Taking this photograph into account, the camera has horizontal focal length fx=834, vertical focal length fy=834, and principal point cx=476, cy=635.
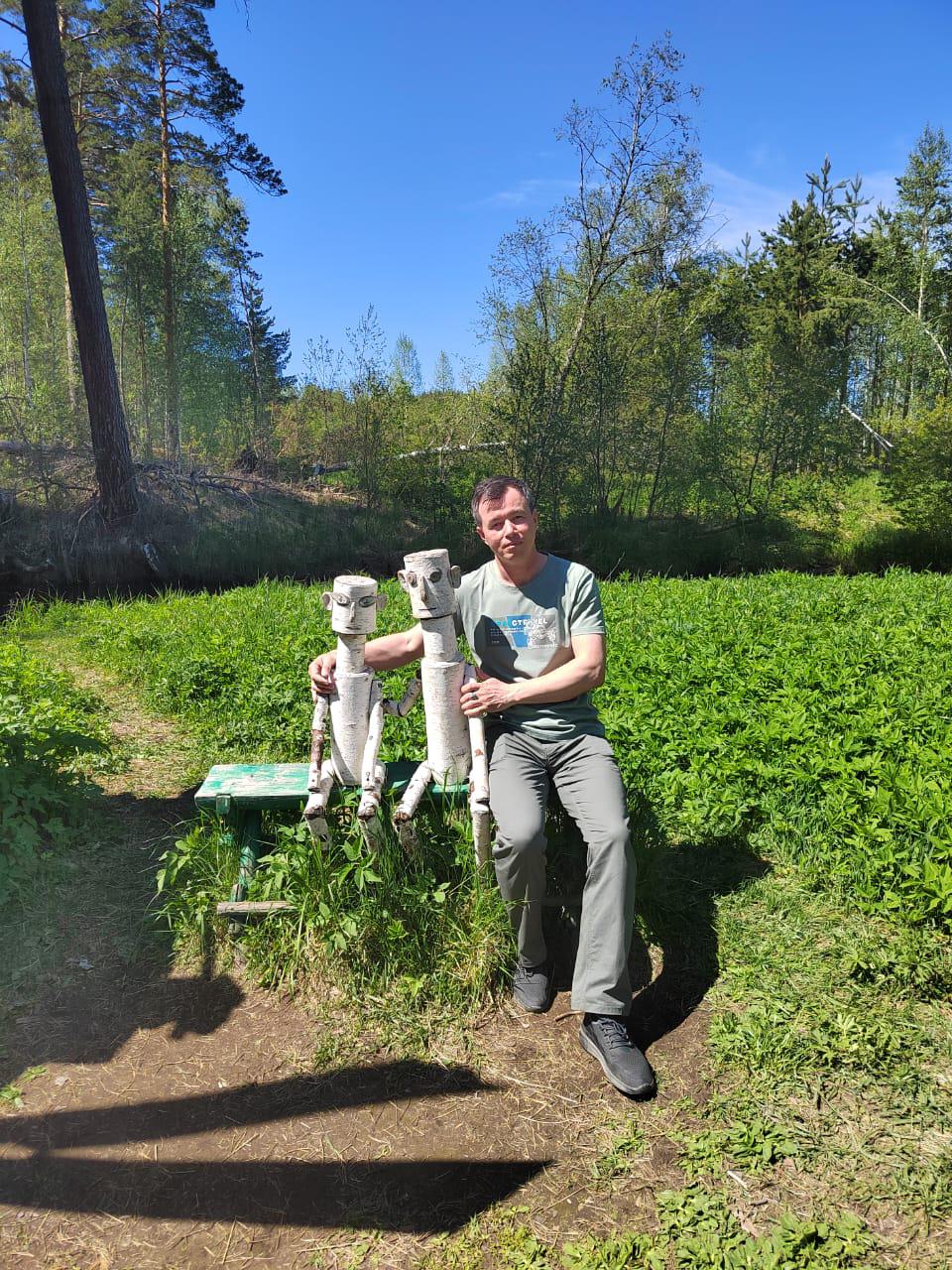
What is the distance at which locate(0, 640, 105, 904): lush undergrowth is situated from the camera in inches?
134

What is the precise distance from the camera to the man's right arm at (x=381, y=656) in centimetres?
299

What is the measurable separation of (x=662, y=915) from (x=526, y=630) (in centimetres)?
120

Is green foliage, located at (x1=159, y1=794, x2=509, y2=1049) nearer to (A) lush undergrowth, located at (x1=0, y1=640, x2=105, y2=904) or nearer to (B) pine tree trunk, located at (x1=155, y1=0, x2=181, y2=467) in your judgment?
(A) lush undergrowth, located at (x1=0, y1=640, x2=105, y2=904)

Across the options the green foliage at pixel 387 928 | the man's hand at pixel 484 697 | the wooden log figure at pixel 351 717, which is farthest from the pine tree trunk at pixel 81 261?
the man's hand at pixel 484 697

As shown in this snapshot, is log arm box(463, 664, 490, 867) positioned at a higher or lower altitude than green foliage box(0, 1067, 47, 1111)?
higher

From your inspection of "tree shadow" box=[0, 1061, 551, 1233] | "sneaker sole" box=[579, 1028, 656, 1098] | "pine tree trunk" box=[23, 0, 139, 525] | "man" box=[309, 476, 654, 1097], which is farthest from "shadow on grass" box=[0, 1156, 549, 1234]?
"pine tree trunk" box=[23, 0, 139, 525]

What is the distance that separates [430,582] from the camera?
281 cm

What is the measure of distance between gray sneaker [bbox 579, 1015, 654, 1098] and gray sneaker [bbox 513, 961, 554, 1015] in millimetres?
191

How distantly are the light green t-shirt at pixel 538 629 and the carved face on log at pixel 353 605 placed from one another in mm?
389

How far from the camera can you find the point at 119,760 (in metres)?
4.72

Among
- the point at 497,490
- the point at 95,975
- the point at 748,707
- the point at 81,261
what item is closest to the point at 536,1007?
the point at 95,975

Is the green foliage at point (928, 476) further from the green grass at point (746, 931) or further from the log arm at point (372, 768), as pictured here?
the log arm at point (372, 768)

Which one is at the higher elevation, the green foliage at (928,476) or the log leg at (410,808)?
the green foliage at (928,476)

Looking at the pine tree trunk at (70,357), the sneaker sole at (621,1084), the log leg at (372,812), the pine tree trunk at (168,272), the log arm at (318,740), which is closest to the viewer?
the sneaker sole at (621,1084)
